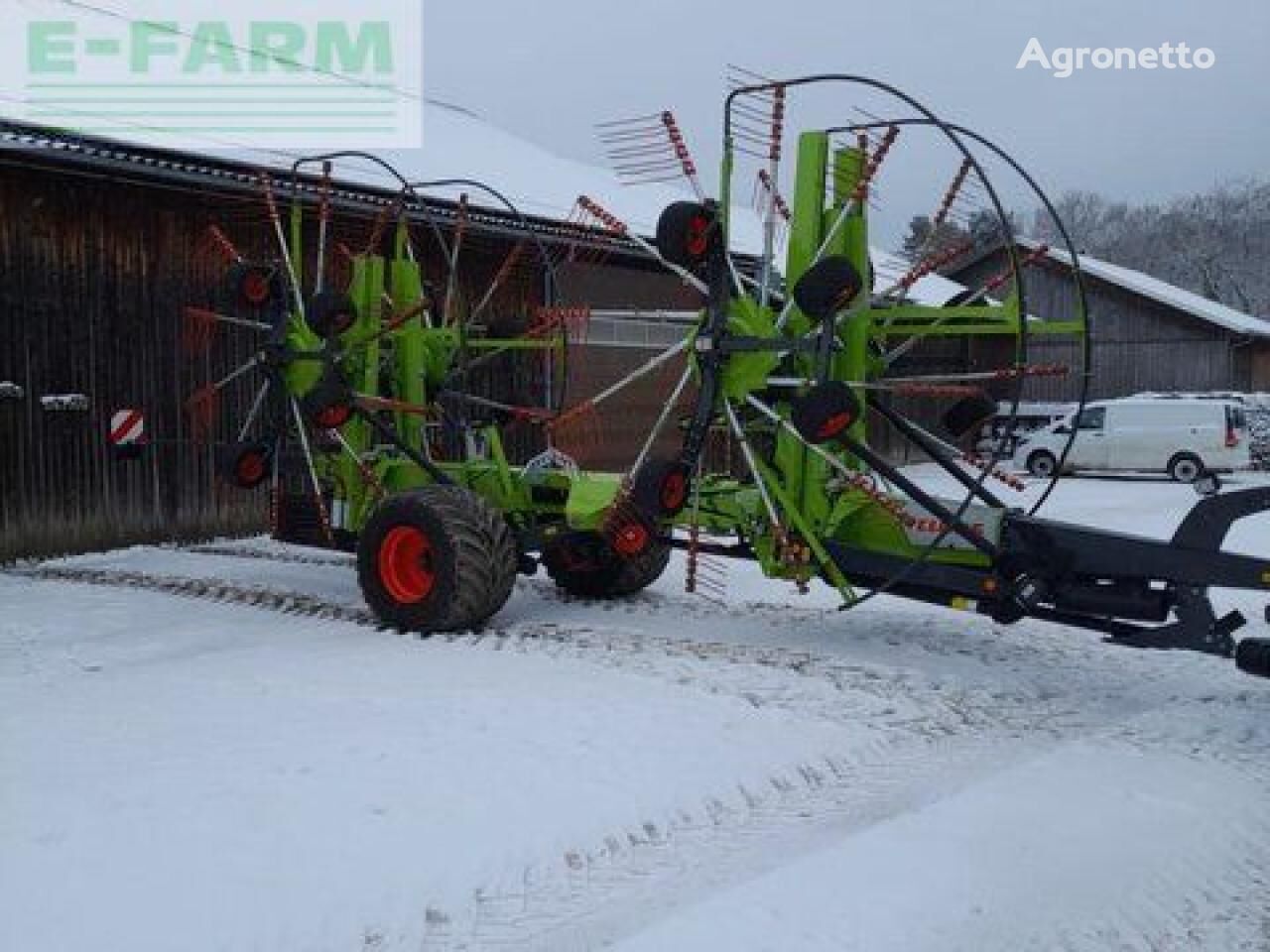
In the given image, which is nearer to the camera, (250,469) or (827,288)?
(827,288)

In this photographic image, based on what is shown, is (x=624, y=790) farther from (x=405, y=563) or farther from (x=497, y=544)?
(x=405, y=563)

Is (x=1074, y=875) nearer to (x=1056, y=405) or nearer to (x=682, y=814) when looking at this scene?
(x=682, y=814)

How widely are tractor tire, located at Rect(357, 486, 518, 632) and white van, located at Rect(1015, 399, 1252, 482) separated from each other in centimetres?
1780

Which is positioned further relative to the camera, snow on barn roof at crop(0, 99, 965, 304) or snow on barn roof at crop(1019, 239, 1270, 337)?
snow on barn roof at crop(1019, 239, 1270, 337)

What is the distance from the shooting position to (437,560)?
7508 millimetres

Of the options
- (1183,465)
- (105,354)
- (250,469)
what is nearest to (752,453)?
(250,469)

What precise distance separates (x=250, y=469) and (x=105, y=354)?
314 centimetres

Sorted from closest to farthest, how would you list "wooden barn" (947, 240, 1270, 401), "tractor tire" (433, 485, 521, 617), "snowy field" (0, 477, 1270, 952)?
"snowy field" (0, 477, 1270, 952) < "tractor tire" (433, 485, 521, 617) < "wooden barn" (947, 240, 1270, 401)

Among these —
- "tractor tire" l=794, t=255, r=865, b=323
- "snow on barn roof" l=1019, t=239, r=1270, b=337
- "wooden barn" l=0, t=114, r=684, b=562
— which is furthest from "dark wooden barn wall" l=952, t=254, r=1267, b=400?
"tractor tire" l=794, t=255, r=865, b=323

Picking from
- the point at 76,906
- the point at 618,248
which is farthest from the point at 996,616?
the point at 618,248

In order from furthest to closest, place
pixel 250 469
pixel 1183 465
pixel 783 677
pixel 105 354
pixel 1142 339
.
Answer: pixel 1142 339 → pixel 1183 465 → pixel 105 354 → pixel 250 469 → pixel 783 677

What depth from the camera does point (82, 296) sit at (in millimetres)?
11016

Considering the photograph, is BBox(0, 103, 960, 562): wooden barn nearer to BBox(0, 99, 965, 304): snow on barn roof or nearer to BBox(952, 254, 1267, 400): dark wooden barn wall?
BBox(0, 99, 965, 304): snow on barn roof

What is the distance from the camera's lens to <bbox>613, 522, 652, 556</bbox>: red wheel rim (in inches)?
280
